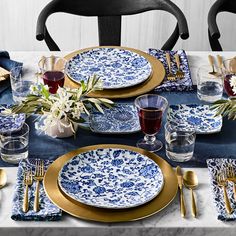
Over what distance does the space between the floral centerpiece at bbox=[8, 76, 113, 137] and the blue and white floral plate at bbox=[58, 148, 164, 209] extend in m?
0.12

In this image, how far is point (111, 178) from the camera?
1.81 metres

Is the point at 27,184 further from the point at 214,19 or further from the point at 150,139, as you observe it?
the point at 214,19

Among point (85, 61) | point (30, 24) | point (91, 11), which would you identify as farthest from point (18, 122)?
point (30, 24)

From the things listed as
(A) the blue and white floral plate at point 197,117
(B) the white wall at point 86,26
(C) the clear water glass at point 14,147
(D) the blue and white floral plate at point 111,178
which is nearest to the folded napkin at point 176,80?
(A) the blue and white floral plate at point 197,117

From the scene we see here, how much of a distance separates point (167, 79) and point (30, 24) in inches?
68.1

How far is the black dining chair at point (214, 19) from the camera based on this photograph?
2615 mm

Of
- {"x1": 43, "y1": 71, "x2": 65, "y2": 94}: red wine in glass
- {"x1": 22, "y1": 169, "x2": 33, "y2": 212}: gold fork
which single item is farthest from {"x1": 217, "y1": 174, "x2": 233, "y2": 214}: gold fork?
{"x1": 43, "y1": 71, "x2": 65, "y2": 94}: red wine in glass

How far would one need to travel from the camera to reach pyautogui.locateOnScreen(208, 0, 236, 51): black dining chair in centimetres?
262

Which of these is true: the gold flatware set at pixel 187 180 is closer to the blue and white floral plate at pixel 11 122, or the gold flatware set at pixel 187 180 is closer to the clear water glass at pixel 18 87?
the blue and white floral plate at pixel 11 122

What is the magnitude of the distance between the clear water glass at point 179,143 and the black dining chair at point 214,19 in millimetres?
806

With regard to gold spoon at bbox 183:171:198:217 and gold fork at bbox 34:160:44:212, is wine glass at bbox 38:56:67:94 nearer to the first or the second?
gold fork at bbox 34:160:44:212

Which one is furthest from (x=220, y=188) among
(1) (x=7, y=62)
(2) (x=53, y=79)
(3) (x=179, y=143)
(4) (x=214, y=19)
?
(4) (x=214, y=19)

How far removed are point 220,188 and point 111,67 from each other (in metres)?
0.71

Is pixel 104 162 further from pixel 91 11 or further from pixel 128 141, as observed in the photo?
pixel 91 11
